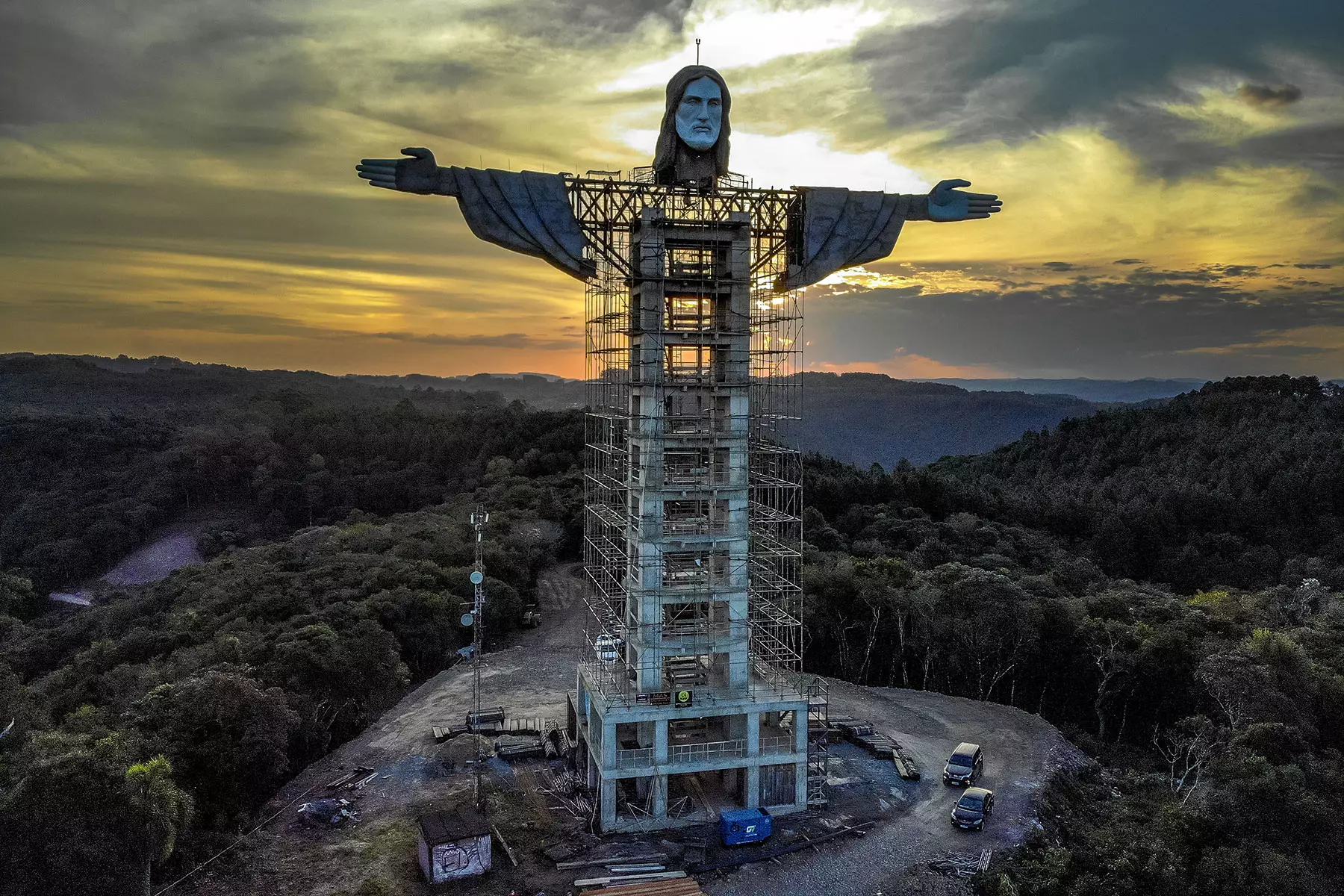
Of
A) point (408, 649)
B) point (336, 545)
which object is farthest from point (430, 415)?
point (408, 649)

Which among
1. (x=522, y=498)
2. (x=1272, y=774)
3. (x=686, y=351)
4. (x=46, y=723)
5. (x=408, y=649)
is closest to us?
(x=1272, y=774)

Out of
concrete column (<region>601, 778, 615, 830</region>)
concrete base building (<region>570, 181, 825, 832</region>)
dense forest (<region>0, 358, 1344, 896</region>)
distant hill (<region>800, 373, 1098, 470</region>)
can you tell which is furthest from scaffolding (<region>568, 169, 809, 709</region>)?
distant hill (<region>800, 373, 1098, 470</region>)

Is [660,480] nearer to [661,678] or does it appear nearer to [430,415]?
[661,678]

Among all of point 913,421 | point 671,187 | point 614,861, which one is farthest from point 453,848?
point 913,421

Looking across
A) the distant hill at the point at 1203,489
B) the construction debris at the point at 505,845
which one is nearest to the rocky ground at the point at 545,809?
Answer: the construction debris at the point at 505,845

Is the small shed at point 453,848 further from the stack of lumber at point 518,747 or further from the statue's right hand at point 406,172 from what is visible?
the statue's right hand at point 406,172

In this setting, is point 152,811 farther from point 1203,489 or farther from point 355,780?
point 1203,489

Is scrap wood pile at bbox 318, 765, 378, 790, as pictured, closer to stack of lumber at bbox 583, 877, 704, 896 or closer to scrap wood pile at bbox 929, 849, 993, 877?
stack of lumber at bbox 583, 877, 704, 896
